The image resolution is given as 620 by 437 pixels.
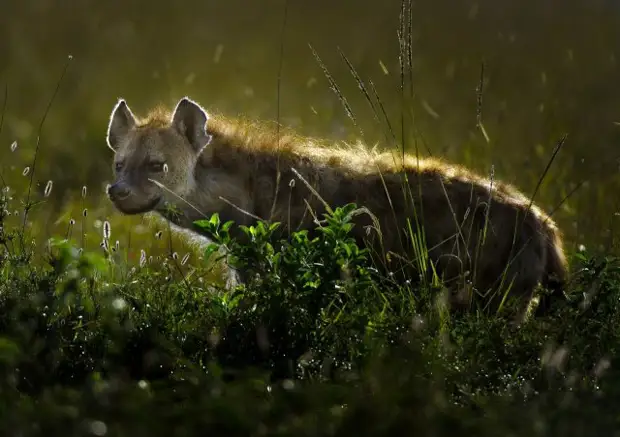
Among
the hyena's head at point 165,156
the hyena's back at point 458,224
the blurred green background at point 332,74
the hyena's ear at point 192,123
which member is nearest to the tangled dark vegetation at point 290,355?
the hyena's back at point 458,224

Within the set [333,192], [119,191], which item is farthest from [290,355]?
[119,191]

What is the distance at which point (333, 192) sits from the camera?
16.7ft

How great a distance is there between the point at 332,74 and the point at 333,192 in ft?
13.3

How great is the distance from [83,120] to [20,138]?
2.44 ft

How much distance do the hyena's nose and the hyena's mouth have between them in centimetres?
3

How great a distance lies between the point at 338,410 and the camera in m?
2.73

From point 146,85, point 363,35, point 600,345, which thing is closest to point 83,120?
point 146,85

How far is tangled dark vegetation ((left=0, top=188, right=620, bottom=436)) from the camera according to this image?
8.71ft

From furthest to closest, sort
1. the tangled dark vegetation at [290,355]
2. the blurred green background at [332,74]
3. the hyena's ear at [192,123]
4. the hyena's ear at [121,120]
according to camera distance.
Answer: the blurred green background at [332,74] < the hyena's ear at [121,120] < the hyena's ear at [192,123] < the tangled dark vegetation at [290,355]

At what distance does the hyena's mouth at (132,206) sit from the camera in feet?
16.7

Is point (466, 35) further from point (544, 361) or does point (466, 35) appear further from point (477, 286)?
point (544, 361)

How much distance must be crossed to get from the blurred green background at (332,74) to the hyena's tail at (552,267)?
1.31m

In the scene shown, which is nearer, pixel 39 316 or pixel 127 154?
pixel 39 316

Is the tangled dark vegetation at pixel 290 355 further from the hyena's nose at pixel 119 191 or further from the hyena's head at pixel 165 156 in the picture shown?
the hyena's head at pixel 165 156
